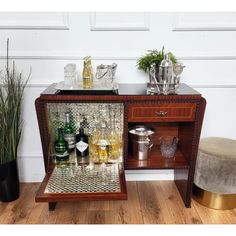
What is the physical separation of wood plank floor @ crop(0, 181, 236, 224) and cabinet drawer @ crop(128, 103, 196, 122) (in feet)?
2.24

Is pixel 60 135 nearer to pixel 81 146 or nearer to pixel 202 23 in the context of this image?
pixel 81 146

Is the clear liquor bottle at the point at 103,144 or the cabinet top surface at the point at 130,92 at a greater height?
the cabinet top surface at the point at 130,92

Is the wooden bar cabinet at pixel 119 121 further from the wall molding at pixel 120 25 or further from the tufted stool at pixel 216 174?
the wall molding at pixel 120 25

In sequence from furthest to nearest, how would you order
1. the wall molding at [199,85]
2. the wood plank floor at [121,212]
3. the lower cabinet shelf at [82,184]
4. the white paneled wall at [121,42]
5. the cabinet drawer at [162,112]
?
the wall molding at [199,85]
the white paneled wall at [121,42]
the wood plank floor at [121,212]
the cabinet drawer at [162,112]
the lower cabinet shelf at [82,184]

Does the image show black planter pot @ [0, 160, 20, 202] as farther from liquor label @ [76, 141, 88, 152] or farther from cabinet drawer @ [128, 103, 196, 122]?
cabinet drawer @ [128, 103, 196, 122]

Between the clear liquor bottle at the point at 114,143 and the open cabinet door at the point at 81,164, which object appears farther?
the clear liquor bottle at the point at 114,143

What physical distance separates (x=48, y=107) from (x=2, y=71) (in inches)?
21.1

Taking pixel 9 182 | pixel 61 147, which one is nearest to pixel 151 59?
pixel 61 147

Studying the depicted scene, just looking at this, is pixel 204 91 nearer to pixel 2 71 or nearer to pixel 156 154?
pixel 156 154

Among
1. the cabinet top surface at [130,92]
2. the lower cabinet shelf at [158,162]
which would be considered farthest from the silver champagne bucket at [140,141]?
the cabinet top surface at [130,92]

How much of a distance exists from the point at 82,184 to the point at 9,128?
25.8 inches

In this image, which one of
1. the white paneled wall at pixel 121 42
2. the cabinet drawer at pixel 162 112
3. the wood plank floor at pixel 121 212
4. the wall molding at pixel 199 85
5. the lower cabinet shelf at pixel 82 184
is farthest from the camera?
the wall molding at pixel 199 85

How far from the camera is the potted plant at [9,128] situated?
1.67 meters
